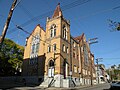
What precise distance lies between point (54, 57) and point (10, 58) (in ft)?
66.1

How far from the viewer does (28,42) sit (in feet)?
128

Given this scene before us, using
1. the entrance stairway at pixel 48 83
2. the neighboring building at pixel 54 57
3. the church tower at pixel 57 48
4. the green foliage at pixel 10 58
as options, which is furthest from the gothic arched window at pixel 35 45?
the green foliage at pixel 10 58

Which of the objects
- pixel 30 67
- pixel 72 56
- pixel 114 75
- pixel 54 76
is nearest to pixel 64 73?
pixel 54 76

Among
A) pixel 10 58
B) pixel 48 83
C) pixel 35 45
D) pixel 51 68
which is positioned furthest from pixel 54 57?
pixel 10 58

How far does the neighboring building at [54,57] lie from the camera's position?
29594mm

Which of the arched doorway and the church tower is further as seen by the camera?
the arched doorway

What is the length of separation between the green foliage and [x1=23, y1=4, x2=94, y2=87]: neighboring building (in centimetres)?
814

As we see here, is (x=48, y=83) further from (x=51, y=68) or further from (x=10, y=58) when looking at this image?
(x=10, y=58)

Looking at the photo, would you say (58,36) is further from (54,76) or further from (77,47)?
(77,47)

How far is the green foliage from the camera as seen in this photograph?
42237 millimetres

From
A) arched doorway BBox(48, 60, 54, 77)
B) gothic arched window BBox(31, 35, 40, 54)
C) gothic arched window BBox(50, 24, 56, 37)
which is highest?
gothic arched window BBox(50, 24, 56, 37)

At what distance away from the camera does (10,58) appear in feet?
146

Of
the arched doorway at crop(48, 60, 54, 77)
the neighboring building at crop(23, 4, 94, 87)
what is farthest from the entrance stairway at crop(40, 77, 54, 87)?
the arched doorway at crop(48, 60, 54, 77)

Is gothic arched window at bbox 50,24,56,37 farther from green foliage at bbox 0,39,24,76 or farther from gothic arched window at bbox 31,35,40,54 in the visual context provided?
green foliage at bbox 0,39,24,76
